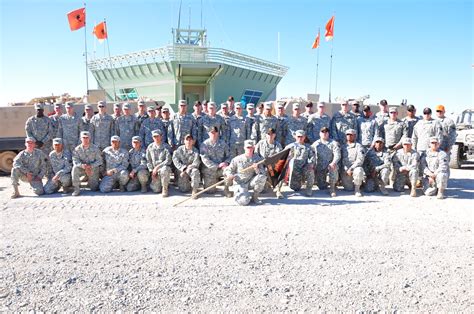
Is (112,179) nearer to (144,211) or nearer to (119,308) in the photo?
(144,211)

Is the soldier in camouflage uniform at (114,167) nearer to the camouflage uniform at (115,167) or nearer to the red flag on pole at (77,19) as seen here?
the camouflage uniform at (115,167)

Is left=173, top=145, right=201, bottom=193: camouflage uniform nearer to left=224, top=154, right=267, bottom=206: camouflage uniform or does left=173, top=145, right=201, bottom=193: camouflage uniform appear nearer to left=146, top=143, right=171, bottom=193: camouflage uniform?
left=146, top=143, right=171, bottom=193: camouflage uniform

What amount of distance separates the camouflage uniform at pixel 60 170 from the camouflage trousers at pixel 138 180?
110cm

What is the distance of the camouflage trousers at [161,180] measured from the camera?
6.60 m

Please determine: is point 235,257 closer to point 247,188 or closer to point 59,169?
point 247,188

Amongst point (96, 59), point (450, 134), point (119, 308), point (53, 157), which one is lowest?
point (119, 308)

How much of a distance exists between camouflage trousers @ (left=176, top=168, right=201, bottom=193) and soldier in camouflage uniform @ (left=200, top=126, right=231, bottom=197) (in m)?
0.25

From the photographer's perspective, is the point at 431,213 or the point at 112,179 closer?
the point at 431,213

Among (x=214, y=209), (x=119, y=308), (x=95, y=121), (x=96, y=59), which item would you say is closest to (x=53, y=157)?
(x=95, y=121)

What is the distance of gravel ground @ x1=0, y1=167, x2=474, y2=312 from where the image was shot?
9.15 ft

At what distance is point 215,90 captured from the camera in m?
18.9

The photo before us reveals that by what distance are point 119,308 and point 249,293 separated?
3.26 feet

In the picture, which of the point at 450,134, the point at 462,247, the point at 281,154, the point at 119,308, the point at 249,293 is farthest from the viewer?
the point at 450,134

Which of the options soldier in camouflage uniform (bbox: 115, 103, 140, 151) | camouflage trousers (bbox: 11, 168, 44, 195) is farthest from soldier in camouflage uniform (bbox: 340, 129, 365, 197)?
camouflage trousers (bbox: 11, 168, 44, 195)
